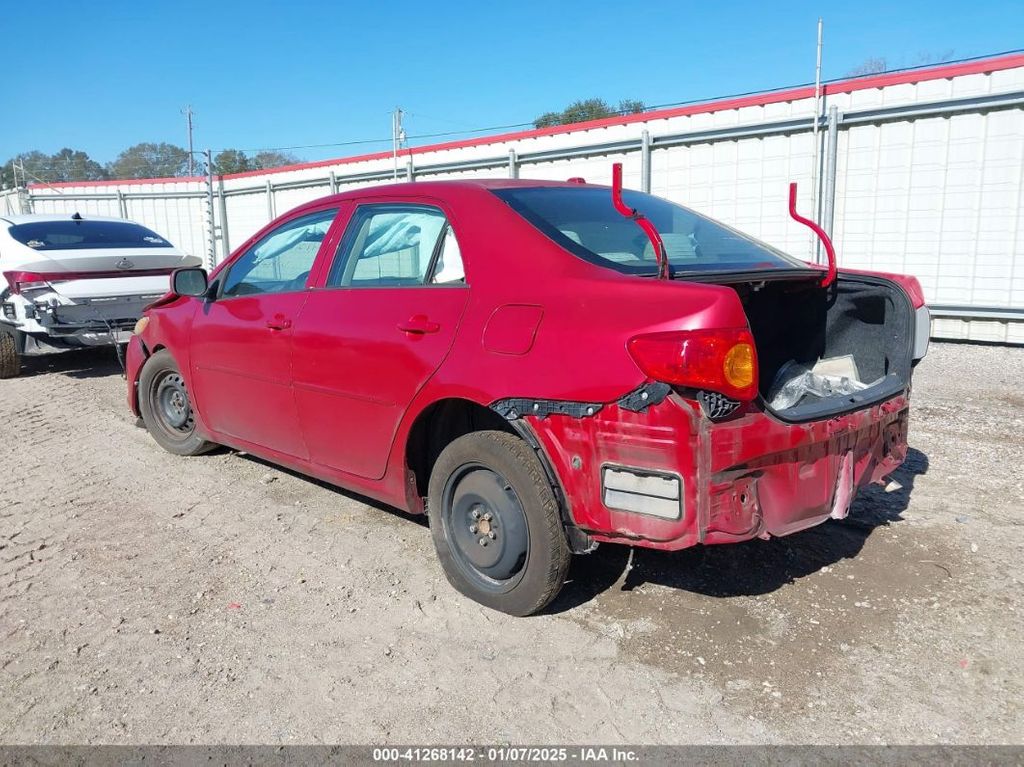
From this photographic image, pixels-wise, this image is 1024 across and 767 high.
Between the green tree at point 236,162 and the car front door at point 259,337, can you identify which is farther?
the green tree at point 236,162

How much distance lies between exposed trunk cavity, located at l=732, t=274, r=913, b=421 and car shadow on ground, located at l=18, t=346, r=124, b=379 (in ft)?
22.5

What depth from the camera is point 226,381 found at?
15.2 ft

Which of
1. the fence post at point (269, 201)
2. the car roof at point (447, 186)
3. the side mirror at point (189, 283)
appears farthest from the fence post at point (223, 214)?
the car roof at point (447, 186)

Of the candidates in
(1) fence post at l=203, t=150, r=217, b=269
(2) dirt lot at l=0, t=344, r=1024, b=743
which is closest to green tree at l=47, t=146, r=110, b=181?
(1) fence post at l=203, t=150, r=217, b=269

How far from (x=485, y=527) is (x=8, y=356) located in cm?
731

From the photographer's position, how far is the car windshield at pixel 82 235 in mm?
8477

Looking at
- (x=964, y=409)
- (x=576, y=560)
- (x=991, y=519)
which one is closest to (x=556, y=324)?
(x=576, y=560)

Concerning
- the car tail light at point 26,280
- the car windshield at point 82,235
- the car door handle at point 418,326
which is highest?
the car windshield at point 82,235

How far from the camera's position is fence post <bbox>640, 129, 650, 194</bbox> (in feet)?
36.8

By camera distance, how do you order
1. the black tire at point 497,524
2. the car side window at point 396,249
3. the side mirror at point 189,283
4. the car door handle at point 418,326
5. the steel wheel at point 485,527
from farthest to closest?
the side mirror at point 189,283
the car side window at point 396,249
the car door handle at point 418,326
the steel wheel at point 485,527
the black tire at point 497,524

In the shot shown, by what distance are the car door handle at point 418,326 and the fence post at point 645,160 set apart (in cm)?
849

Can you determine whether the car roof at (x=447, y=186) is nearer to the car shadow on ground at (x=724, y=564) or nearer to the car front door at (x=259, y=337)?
the car front door at (x=259, y=337)

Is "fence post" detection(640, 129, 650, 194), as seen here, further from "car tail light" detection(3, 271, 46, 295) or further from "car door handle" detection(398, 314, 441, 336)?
"car door handle" detection(398, 314, 441, 336)

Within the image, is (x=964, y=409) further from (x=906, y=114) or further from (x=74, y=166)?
(x=74, y=166)
